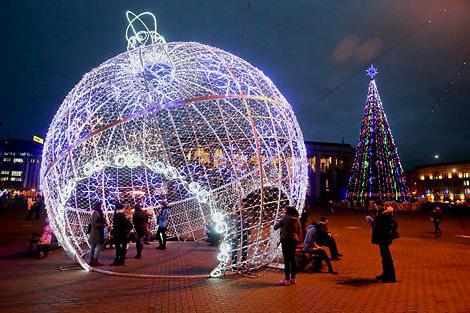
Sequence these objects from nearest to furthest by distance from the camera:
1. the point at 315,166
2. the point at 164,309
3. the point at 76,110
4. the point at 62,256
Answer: the point at 164,309 < the point at 76,110 < the point at 62,256 < the point at 315,166

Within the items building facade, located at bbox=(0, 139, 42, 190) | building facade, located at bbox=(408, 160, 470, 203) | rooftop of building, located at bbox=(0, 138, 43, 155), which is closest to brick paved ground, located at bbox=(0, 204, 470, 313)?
building facade, located at bbox=(408, 160, 470, 203)

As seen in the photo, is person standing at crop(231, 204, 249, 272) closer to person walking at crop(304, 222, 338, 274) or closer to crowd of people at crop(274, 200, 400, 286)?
crowd of people at crop(274, 200, 400, 286)

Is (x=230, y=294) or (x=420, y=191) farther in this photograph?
(x=420, y=191)

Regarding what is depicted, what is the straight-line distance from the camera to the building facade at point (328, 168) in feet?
250

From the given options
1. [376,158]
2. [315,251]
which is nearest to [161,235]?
[315,251]

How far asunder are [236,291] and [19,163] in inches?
4697

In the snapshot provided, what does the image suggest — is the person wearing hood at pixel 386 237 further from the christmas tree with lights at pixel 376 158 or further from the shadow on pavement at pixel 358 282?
the christmas tree with lights at pixel 376 158

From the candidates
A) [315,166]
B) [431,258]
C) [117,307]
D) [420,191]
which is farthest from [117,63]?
[420,191]

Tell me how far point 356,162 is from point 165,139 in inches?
1199

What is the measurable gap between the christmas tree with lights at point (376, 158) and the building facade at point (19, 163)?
270 feet

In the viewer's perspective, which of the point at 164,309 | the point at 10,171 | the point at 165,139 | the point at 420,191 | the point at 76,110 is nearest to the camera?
the point at 164,309

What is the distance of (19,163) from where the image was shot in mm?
106438

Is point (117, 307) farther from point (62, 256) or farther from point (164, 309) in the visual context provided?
point (62, 256)

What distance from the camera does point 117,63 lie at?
8.59 meters
